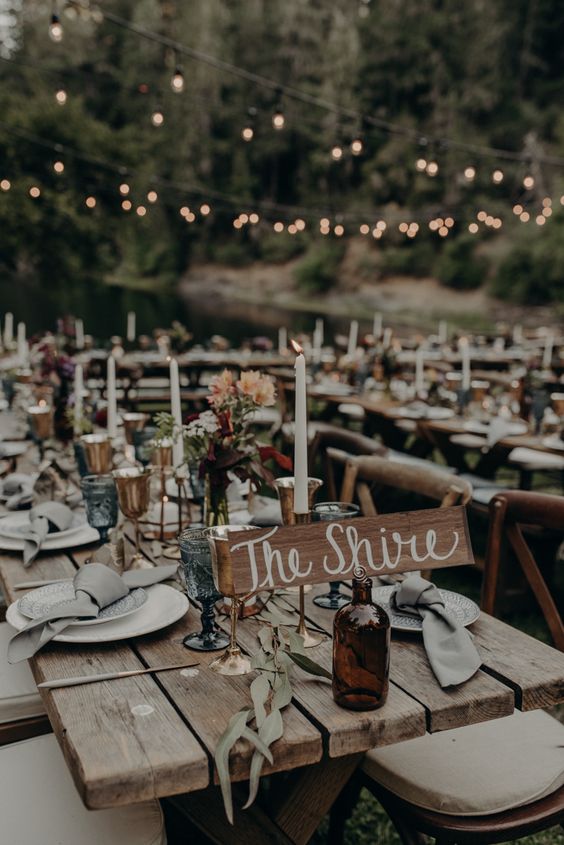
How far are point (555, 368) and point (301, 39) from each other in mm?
22224

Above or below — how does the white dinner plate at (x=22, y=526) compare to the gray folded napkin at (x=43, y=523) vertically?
below

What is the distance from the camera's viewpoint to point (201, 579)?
55.9 inches

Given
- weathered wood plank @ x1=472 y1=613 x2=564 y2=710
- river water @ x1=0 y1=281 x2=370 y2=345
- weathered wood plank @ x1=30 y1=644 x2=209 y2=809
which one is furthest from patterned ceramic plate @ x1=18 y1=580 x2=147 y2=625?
river water @ x1=0 y1=281 x2=370 y2=345

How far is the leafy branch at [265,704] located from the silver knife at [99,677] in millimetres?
154

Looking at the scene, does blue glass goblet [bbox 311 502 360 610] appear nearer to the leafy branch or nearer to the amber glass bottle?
the leafy branch

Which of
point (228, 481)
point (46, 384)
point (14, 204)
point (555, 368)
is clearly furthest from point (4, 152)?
point (228, 481)

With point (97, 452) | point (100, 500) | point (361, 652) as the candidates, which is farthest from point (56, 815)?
point (97, 452)

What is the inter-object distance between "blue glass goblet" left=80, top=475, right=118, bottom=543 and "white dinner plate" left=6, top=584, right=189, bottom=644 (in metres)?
0.32

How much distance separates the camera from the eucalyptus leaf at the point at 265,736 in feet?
3.62

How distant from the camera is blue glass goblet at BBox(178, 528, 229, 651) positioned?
4.64ft

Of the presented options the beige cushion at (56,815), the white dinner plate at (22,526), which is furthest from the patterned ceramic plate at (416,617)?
the white dinner plate at (22,526)

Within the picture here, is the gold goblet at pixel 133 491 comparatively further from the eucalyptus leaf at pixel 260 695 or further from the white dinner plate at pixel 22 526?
the eucalyptus leaf at pixel 260 695

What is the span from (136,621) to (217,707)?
0.36 m

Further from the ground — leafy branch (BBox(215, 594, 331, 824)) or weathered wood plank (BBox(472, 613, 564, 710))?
leafy branch (BBox(215, 594, 331, 824))
